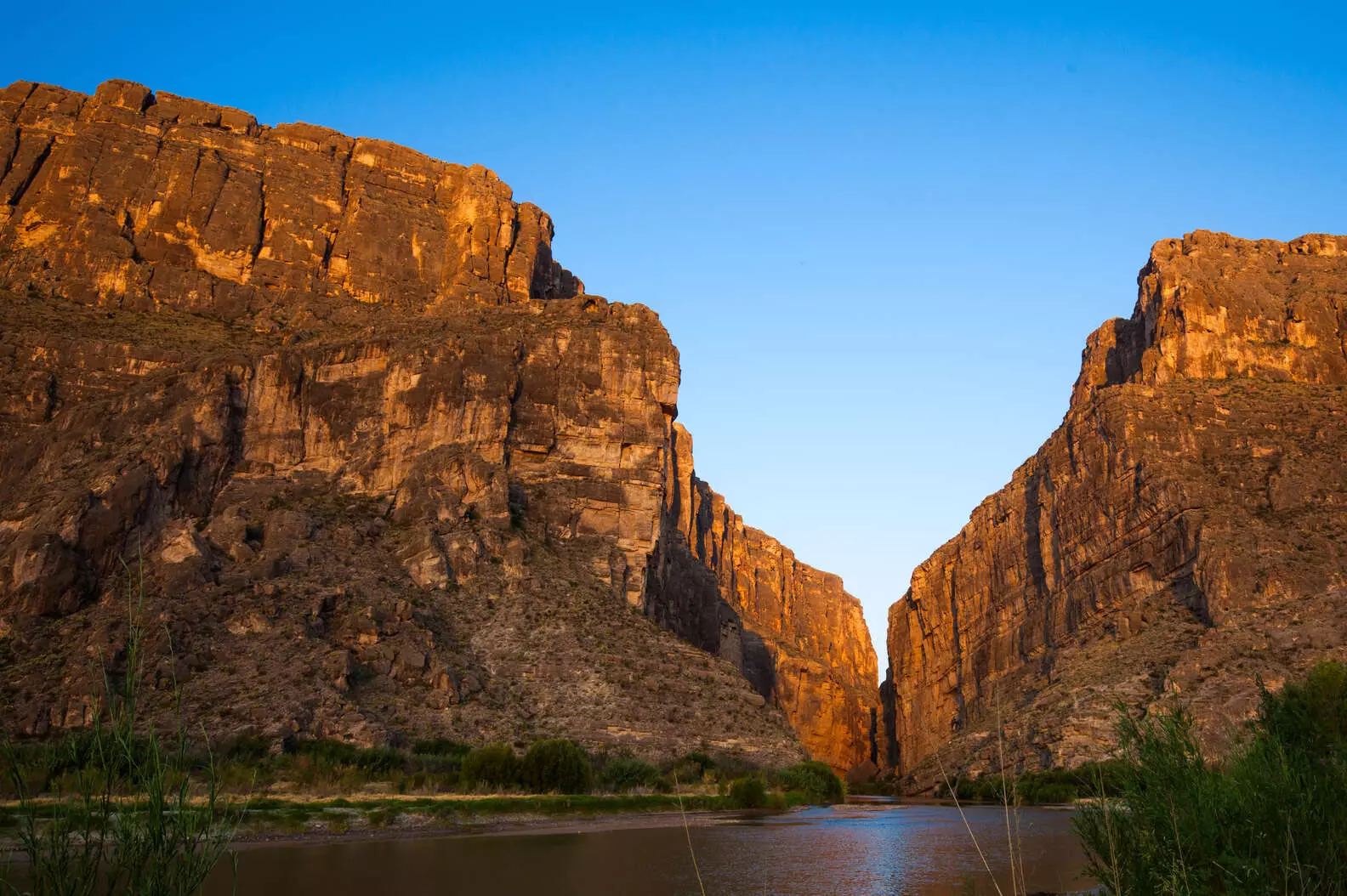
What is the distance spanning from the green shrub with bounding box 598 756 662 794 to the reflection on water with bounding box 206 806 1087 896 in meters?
15.0

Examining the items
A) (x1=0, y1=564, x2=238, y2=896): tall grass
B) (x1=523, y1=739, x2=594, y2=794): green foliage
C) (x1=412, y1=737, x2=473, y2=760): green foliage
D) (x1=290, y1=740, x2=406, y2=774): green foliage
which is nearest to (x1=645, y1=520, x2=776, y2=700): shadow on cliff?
(x1=412, y1=737, x2=473, y2=760): green foliage

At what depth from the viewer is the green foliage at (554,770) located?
53.3 m

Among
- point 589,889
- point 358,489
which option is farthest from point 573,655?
point 589,889

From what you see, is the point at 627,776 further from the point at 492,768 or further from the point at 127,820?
the point at 127,820

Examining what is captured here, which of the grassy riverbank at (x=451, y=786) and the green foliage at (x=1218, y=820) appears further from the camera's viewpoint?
the grassy riverbank at (x=451, y=786)

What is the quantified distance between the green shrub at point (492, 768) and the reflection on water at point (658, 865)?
13.4 meters

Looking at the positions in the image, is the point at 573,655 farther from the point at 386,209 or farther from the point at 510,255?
the point at 386,209

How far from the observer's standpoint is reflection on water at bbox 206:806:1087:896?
2266cm

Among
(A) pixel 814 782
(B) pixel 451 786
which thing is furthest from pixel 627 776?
(A) pixel 814 782

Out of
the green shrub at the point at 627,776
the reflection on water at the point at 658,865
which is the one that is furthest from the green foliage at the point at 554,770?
the reflection on water at the point at 658,865

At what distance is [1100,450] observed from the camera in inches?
4400

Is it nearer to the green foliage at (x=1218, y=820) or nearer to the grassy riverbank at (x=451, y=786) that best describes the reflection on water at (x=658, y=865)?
the green foliage at (x=1218, y=820)

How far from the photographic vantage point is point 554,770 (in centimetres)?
5391

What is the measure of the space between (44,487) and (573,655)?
4392 cm
